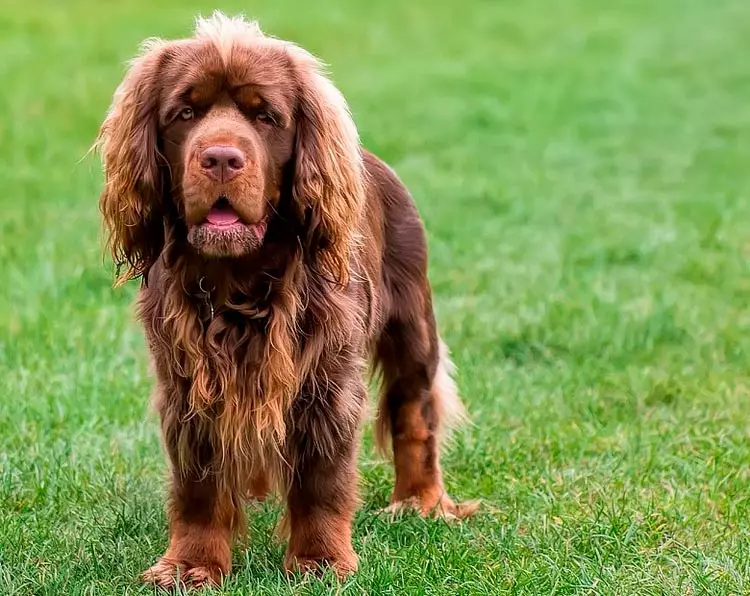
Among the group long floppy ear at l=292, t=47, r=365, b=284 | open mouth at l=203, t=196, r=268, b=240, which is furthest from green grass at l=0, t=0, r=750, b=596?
open mouth at l=203, t=196, r=268, b=240

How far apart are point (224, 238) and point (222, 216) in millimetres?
68

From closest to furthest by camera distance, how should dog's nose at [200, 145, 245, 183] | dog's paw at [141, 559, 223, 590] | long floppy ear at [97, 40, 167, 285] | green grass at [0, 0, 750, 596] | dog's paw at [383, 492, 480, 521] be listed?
dog's nose at [200, 145, 245, 183]
long floppy ear at [97, 40, 167, 285]
dog's paw at [141, 559, 223, 590]
green grass at [0, 0, 750, 596]
dog's paw at [383, 492, 480, 521]

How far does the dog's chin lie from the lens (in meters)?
3.79

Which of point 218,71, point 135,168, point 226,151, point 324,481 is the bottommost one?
point 324,481

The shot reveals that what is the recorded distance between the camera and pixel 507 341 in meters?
7.38

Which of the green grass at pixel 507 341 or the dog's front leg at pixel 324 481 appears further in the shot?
the green grass at pixel 507 341

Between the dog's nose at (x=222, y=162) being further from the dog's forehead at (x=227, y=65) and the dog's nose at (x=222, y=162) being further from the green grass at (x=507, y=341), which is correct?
the green grass at (x=507, y=341)

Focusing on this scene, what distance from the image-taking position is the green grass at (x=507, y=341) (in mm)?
4504

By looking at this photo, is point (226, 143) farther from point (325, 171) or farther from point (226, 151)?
point (325, 171)

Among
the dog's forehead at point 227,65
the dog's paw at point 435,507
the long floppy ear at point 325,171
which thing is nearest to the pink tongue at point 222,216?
the long floppy ear at point 325,171

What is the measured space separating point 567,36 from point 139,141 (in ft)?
62.5

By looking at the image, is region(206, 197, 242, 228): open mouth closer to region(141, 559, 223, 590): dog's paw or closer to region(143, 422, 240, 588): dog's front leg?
region(143, 422, 240, 588): dog's front leg

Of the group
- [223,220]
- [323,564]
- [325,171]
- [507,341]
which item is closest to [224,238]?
[223,220]

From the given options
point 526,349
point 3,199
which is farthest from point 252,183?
point 3,199
